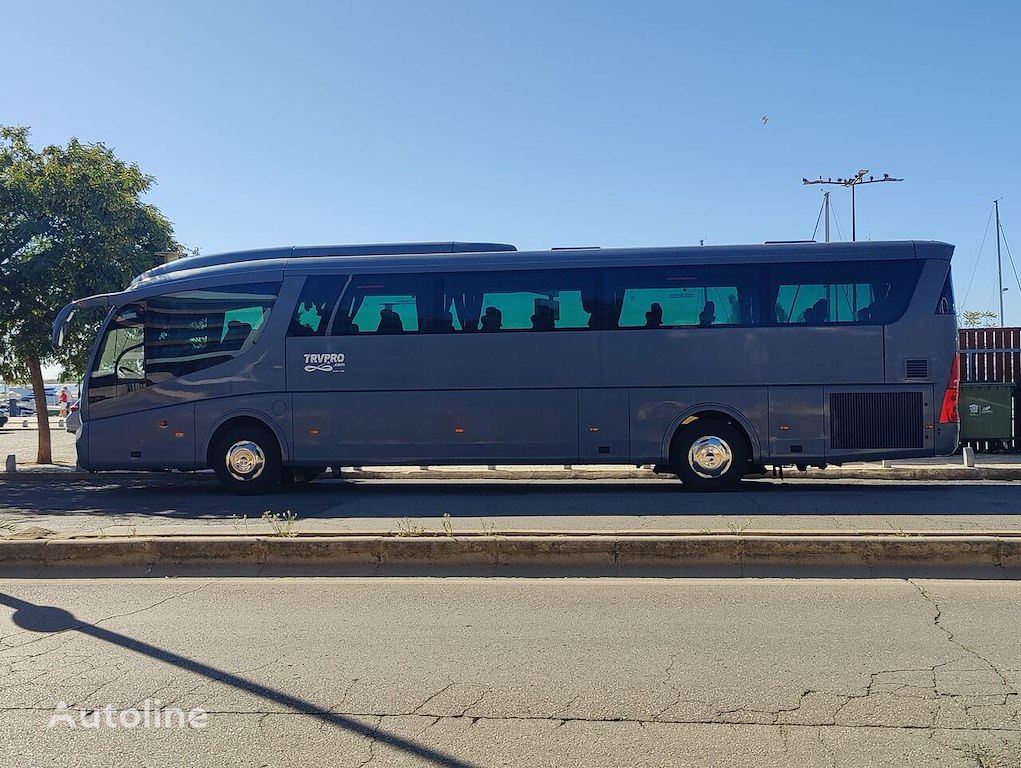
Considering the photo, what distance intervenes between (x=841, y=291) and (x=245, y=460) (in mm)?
9288

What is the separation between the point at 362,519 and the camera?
10.6 metres

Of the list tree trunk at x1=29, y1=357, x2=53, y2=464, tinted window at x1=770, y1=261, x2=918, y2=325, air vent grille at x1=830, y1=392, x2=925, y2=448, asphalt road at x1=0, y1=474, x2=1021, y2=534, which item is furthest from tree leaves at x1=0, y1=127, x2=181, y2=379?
air vent grille at x1=830, y1=392, x2=925, y2=448

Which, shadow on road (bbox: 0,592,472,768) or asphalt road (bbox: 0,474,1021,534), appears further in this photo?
asphalt road (bbox: 0,474,1021,534)

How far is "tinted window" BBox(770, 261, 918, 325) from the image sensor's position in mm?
12750

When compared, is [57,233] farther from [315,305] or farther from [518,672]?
[518,672]

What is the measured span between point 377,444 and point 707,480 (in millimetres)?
4992

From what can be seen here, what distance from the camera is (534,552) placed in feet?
24.8

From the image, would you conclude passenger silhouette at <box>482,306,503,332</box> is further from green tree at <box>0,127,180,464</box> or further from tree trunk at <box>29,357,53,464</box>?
tree trunk at <box>29,357,53,464</box>

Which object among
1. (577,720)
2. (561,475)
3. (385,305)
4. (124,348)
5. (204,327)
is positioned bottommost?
(577,720)

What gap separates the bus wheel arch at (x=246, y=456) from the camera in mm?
13398

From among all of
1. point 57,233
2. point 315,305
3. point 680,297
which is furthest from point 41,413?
point 680,297

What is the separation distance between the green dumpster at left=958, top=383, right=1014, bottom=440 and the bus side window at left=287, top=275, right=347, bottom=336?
15442mm

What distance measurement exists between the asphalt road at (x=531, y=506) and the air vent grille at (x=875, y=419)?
759 millimetres

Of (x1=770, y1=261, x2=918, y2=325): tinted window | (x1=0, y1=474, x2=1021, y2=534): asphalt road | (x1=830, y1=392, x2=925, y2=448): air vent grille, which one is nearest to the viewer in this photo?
(x1=0, y1=474, x2=1021, y2=534): asphalt road
